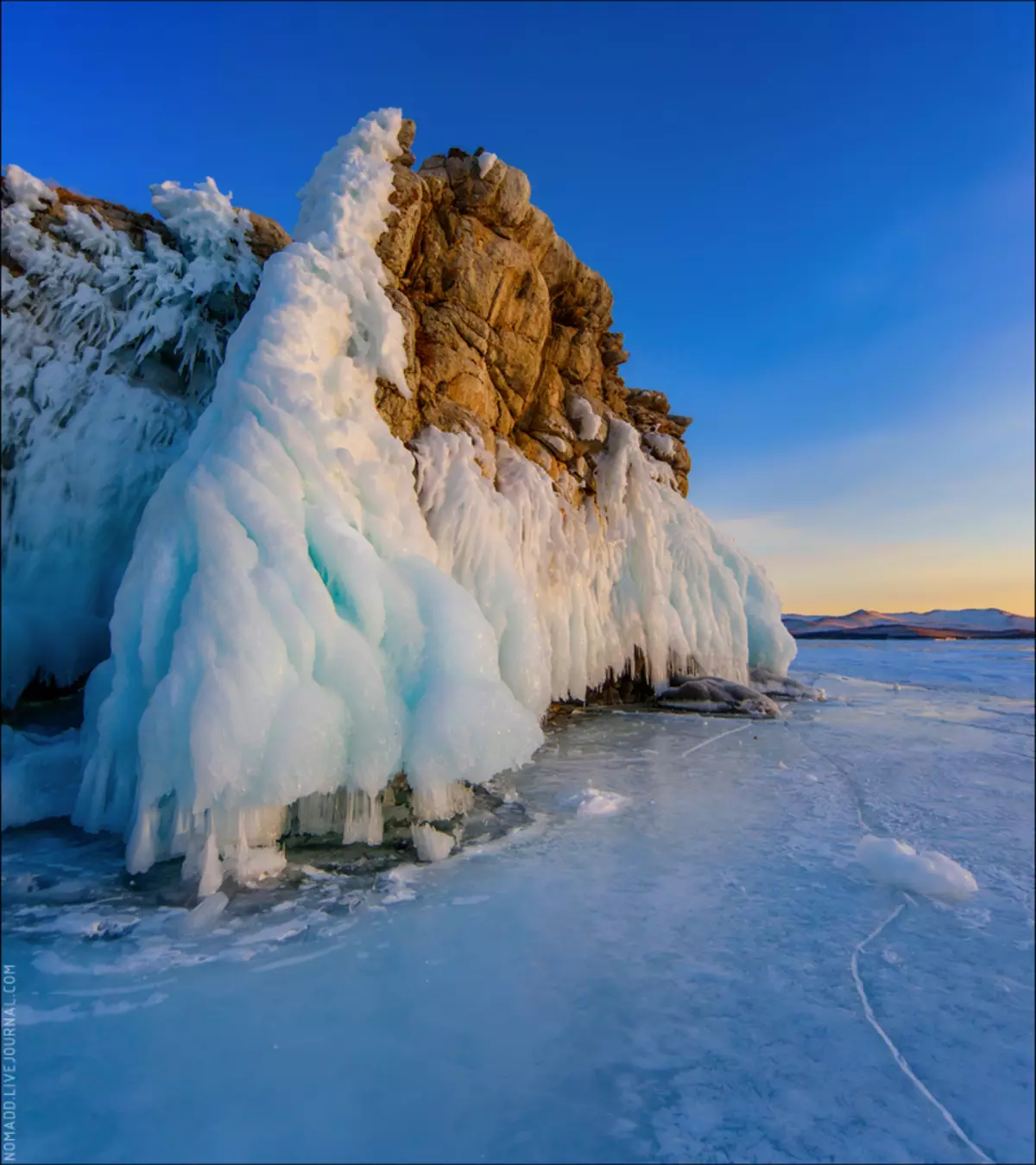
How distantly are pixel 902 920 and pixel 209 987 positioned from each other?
352 cm

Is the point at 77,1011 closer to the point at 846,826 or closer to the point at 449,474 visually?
the point at 846,826

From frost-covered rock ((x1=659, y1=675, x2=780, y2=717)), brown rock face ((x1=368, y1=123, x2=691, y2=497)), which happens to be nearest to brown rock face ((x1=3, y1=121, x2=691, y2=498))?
brown rock face ((x1=368, y1=123, x2=691, y2=497))

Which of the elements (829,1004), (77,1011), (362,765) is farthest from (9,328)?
(829,1004)

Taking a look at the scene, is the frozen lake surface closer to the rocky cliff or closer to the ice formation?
the ice formation

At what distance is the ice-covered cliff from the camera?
4355 millimetres

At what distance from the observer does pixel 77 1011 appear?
2744mm

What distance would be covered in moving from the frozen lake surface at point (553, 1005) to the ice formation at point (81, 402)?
6.64 ft

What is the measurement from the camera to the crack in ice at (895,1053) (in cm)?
203

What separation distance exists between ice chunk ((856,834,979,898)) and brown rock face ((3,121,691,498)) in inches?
266

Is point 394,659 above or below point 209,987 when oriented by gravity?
above

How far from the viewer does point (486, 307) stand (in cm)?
1003

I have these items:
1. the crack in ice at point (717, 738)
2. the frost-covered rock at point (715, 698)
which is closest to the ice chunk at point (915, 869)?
the crack in ice at point (717, 738)

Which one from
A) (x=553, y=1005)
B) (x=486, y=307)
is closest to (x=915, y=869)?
(x=553, y=1005)

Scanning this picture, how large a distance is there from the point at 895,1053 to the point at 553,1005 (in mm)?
1329
